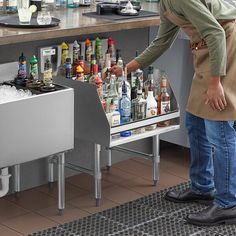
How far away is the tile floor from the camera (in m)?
4.14

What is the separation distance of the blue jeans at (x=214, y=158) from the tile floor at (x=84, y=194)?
1.29 feet

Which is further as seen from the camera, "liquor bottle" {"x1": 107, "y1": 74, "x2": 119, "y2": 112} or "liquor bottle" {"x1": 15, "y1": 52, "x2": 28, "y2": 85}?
"liquor bottle" {"x1": 107, "y1": 74, "x2": 119, "y2": 112}

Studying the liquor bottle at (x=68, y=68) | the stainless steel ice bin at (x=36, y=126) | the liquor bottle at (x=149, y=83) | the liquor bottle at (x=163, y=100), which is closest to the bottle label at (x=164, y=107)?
the liquor bottle at (x=163, y=100)

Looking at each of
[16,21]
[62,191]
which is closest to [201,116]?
[62,191]

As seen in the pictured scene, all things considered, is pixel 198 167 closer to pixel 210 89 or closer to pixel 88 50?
pixel 210 89

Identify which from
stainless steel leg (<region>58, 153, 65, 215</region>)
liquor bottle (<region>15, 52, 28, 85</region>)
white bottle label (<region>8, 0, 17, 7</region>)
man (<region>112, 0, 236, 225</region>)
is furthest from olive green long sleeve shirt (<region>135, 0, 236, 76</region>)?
white bottle label (<region>8, 0, 17, 7</region>)

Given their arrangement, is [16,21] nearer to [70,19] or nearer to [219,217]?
[70,19]

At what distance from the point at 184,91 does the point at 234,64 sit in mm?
1087

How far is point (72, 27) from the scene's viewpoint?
4.12m

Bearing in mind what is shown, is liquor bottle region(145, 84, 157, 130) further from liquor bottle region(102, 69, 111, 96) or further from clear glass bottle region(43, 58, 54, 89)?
clear glass bottle region(43, 58, 54, 89)

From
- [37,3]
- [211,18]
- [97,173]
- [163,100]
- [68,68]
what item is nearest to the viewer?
[211,18]

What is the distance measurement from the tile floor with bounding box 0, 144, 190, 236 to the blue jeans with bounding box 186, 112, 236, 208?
39 cm

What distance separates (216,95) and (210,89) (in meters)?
0.05

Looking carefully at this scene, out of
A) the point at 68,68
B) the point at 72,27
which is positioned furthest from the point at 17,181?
the point at 72,27
